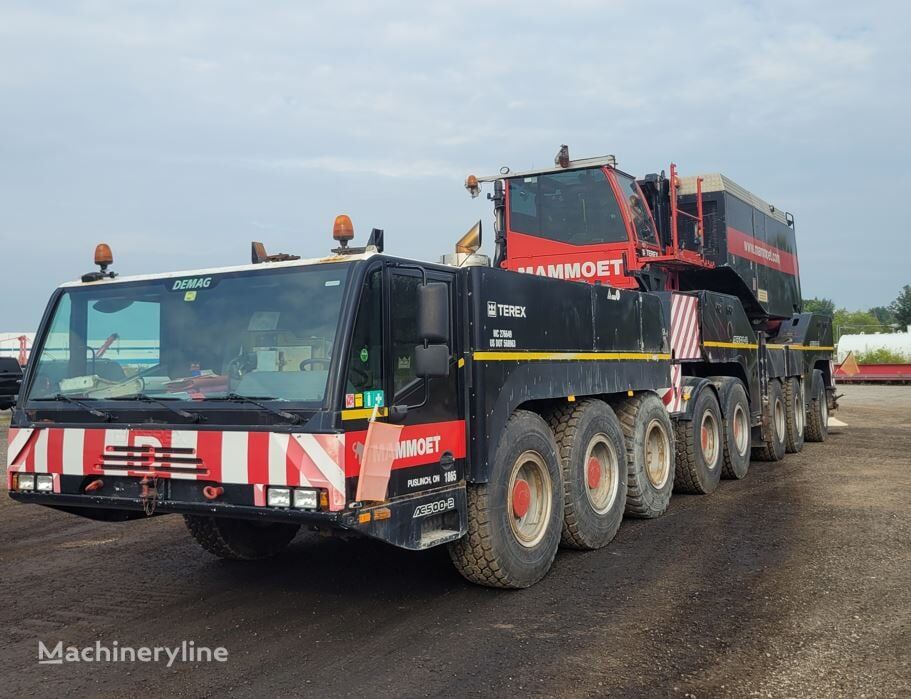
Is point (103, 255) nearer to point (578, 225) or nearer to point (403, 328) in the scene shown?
point (403, 328)

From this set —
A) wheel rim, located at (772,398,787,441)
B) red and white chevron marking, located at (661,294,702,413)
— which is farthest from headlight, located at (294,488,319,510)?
wheel rim, located at (772,398,787,441)

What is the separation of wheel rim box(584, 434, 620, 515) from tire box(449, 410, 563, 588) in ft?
2.40

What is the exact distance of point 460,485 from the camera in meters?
5.35

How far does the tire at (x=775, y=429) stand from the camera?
40.0ft

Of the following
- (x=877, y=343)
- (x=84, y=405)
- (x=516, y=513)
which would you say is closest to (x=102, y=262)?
(x=84, y=405)

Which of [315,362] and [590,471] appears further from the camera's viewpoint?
[590,471]

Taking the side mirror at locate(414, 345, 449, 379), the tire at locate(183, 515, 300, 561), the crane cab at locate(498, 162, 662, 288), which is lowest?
the tire at locate(183, 515, 300, 561)

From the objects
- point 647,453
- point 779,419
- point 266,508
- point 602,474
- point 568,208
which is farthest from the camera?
point 779,419

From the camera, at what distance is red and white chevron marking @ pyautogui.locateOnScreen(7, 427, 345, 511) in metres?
4.47

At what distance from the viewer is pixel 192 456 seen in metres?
4.81

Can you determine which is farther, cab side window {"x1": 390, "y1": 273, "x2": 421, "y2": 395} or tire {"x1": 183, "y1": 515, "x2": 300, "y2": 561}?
tire {"x1": 183, "y1": 515, "x2": 300, "y2": 561}

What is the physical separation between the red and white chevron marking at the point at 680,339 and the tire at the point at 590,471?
67.7 inches

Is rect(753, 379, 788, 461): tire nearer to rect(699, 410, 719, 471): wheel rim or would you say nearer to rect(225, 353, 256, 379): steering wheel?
rect(699, 410, 719, 471): wheel rim

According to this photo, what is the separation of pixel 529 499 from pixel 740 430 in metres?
5.88
